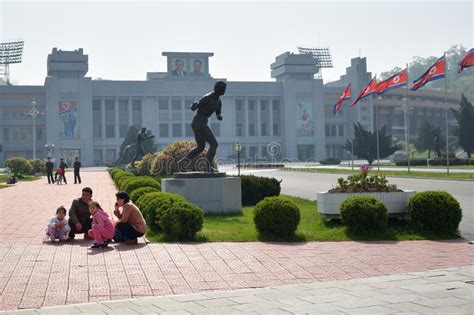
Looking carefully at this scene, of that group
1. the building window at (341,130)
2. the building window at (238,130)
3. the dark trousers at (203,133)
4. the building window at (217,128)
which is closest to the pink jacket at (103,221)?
the dark trousers at (203,133)

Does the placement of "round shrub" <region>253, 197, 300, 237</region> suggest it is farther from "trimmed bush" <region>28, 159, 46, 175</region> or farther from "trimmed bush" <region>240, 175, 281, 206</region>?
"trimmed bush" <region>28, 159, 46, 175</region>

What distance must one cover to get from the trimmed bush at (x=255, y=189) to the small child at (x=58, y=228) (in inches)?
339

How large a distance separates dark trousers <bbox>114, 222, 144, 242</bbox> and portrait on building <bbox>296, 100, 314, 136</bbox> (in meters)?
88.2

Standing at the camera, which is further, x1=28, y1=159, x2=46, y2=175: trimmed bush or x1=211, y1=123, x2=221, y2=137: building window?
x1=211, y1=123, x2=221, y2=137: building window

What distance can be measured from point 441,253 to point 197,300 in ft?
16.1

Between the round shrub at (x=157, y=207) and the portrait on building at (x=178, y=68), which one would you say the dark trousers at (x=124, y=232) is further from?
the portrait on building at (x=178, y=68)

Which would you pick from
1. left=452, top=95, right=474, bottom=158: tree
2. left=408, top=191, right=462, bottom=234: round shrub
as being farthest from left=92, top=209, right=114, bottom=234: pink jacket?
left=452, top=95, right=474, bottom=158: tree

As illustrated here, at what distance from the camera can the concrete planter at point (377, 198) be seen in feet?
41.3

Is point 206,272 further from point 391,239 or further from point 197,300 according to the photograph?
point 391,239

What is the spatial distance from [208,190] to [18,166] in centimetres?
3126

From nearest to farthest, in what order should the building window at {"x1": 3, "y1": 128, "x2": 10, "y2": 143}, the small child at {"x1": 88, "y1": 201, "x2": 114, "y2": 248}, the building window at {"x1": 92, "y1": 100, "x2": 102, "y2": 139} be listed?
the small child at {"x1": 88, "y1": 201, "x2": 114, "y2": 248} → the building window at {"x1": 3, "y1": 128, "x2": 10, "y2": 143} → the building window at {"x1": 92, "y1": 100, "x2": 102, "y2": 139}

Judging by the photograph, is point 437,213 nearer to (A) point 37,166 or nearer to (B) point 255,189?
(B) point 255,189

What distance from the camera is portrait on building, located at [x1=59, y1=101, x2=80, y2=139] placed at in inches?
3504

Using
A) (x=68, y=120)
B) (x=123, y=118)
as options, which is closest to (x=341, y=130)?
(x=123, y=118)
